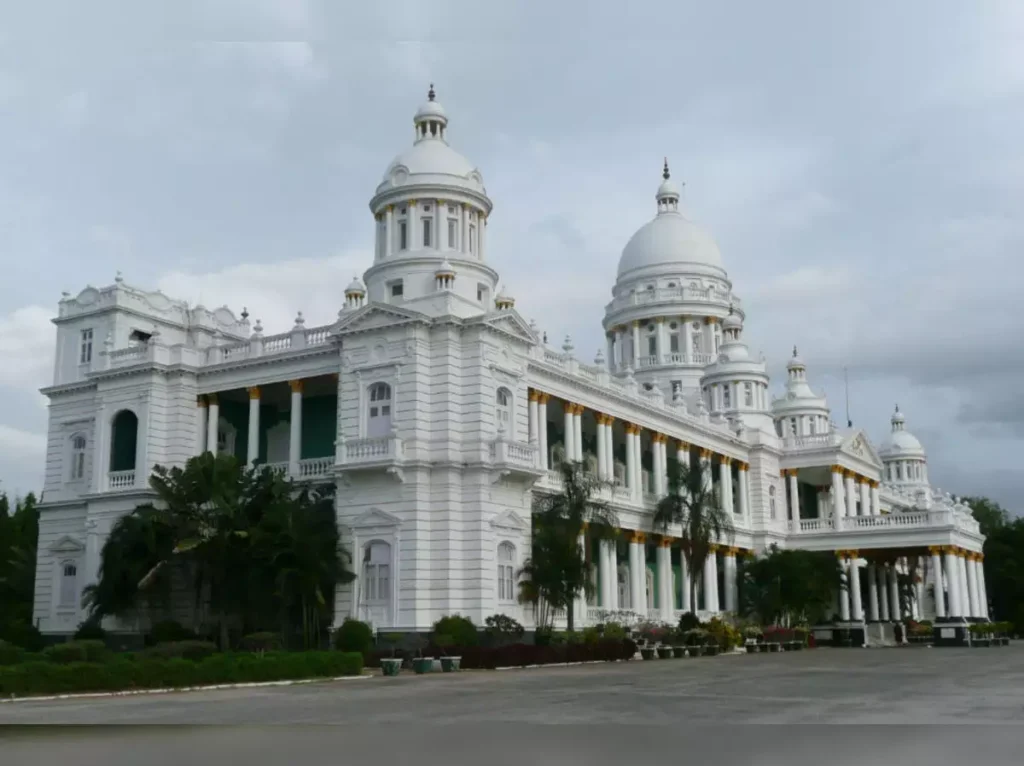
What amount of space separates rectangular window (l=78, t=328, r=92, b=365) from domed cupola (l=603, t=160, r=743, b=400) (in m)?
37.3

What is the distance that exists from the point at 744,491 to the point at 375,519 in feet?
99.7

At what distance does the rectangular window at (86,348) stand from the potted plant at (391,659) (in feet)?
65.8

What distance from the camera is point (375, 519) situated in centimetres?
4022

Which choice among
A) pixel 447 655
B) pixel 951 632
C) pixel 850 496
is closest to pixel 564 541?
pixel 447 655

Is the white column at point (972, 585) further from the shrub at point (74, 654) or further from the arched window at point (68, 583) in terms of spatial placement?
the shrub at point (74, 654)

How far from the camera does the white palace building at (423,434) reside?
4003 centimetres

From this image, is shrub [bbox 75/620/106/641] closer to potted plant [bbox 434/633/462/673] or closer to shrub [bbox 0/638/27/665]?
shrub [bbox 0/638/27/665]

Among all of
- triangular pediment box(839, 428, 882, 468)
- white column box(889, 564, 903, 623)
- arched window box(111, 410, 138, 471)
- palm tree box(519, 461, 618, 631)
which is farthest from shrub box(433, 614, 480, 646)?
white column box(889, 564, 903, 623)

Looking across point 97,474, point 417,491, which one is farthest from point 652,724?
point 97,474

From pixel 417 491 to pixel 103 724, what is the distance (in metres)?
22.2

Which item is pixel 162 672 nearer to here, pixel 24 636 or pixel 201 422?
pixel 24 636

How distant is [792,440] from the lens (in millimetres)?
69125

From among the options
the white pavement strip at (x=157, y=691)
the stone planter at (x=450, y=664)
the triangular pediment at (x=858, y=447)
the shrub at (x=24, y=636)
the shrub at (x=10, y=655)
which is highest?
the triangular pediment at (x=858, y=447)

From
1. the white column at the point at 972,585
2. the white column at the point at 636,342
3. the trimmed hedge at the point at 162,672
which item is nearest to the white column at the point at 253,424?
the trimmed hedge at the point at 162,672
